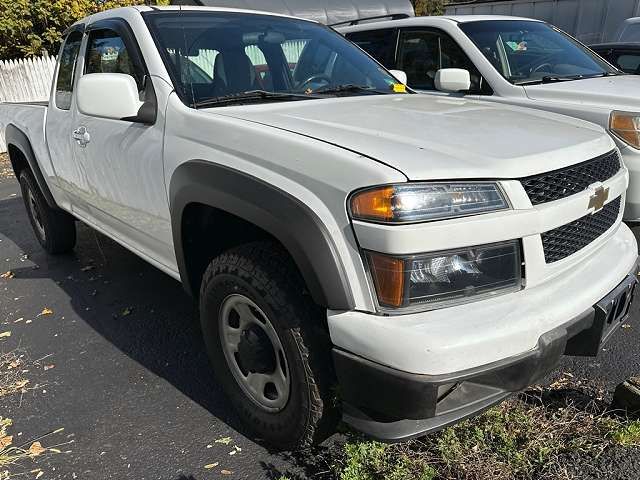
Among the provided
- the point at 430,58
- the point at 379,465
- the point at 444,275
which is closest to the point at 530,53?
the point at 430,58

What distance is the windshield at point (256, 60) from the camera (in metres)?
2.67

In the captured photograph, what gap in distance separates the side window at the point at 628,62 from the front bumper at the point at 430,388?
620 centimetres

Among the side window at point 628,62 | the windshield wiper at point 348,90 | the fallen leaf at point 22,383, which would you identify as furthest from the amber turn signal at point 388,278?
the side window at point 628,62

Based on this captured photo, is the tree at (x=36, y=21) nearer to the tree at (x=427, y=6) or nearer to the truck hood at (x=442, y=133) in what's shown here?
the truck hood at (x=442, y=133)

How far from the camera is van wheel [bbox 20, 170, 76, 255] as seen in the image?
4695 millimetres

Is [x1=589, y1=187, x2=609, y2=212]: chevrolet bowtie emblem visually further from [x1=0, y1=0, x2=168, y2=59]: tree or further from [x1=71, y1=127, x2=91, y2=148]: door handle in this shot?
[x1=0, y1=0, x2=168, y2=59]: tree

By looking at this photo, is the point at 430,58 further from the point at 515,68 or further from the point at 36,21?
the point at 36,21

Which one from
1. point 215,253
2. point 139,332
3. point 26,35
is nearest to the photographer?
point 215,253

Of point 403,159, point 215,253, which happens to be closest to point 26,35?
point 215,253

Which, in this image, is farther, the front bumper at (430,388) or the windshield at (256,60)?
the windshield at (256,60)

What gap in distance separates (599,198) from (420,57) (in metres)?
3.43

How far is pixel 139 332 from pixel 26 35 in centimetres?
1143

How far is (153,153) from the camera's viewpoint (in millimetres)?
2623

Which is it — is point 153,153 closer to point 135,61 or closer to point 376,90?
point 135,61
